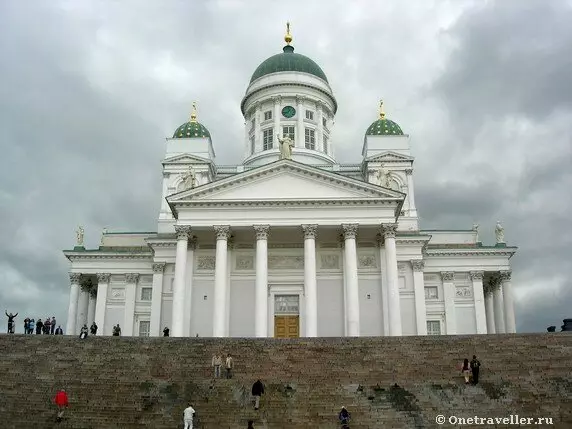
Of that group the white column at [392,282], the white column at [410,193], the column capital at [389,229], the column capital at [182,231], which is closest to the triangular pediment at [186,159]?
the column capital at [182,231]

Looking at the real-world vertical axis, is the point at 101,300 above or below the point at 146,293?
below

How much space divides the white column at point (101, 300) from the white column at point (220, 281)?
12.9 metres

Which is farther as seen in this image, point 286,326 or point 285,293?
point 285,293

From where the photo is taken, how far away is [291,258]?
40.2 meters

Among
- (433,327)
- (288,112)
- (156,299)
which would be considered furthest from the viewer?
(288,112)

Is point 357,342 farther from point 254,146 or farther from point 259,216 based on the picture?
point 254,146

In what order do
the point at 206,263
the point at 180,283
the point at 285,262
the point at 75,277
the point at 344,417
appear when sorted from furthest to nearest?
the point at 75,277
the point at 285,262
the point at 206,263
the point at 180,283
the point at 344,417

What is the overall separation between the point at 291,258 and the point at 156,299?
1061 centimetres

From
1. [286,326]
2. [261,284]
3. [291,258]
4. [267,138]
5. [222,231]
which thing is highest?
[267,138]

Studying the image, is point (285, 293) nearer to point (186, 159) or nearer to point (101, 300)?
point (101, 300)

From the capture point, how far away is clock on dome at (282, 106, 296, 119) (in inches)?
2168

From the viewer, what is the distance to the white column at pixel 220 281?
36000 millimetres

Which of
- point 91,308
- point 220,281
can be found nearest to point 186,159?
point 91,308

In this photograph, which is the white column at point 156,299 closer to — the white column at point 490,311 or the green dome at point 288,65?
the green dome at point 288,65
